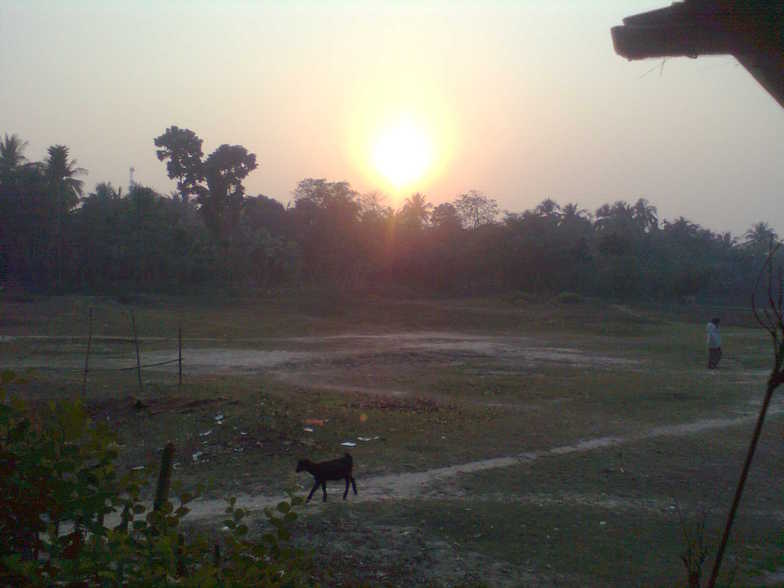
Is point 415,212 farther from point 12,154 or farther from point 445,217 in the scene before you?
point 12,154

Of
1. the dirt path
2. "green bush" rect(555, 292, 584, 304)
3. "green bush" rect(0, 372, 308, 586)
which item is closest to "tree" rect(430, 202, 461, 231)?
"green bush" rect(555, 292, 584, 304)

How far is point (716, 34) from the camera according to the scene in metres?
2.30

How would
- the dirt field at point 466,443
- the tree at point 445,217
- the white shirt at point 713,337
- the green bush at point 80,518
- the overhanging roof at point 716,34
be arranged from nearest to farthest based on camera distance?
the overhanging roof at point 716,34, the green bush at point 80,518, the dirt field at point 466,443, the white shirt at point 713,337, the tree at point 445,217

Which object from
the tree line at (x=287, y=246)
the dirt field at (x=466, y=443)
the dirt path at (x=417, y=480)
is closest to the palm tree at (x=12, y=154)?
the tree line at (x=287, y=246)

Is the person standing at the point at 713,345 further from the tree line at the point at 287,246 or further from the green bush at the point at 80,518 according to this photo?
the tree line at the point at 287,246

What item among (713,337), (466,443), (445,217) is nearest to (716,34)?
(466,443)

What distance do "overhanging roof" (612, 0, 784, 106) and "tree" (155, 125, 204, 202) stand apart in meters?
55.1

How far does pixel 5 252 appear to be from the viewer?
4447 centimetres

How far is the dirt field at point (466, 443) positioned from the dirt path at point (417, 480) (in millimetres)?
49

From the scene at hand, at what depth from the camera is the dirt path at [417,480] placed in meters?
8.45

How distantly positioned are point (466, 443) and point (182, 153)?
48128 millimetres

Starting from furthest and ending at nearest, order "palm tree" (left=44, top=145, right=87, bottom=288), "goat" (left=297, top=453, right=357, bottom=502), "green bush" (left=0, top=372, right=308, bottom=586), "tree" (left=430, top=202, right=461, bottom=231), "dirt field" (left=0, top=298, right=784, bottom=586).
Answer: "tree" (left=430, top=202, right=461, bottom=231) < "palm tree" (left=44, top=145, right=87, bottom=288) < "goat" (left=297, top=453, right=357, bottom=502) < "dirt field" (left=0, top=298, right=784, bottom=586) < "green bush" (left=0, top=372, right=308, bottom=586)

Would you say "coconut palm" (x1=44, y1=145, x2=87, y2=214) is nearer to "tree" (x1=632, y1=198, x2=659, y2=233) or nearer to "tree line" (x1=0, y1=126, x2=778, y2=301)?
"tree line" (x1=0, y1=126, x2=778, y2=301)

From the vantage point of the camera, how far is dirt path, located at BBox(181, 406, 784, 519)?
8.45 m
